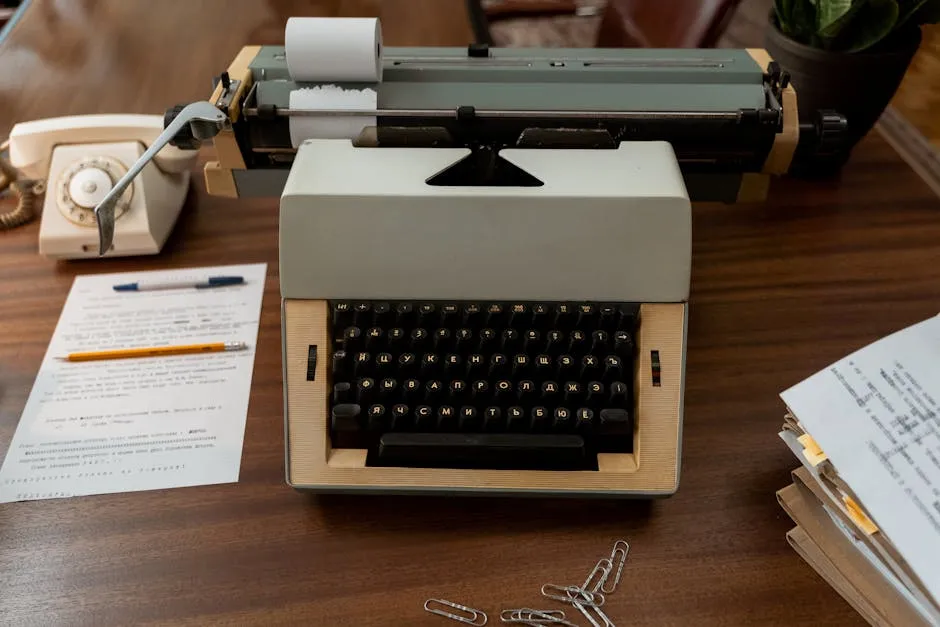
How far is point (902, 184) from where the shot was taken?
1178 mm

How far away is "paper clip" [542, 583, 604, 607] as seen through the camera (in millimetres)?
680

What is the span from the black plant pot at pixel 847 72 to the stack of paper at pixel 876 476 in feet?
1.59

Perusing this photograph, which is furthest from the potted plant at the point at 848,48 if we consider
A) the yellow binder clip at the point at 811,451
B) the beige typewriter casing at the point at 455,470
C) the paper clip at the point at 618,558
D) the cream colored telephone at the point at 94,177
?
the cream colored telephone at the point at 94,177

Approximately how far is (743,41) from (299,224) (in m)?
1.56

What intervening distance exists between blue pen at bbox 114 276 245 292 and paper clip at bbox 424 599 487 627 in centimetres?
55

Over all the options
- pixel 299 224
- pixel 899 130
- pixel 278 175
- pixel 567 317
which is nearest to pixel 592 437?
pixel 567 317

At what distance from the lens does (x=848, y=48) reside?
107 cm

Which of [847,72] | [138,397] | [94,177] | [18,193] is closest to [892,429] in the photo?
[847,72]

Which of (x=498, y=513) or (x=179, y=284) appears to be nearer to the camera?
(x=498, y=513)

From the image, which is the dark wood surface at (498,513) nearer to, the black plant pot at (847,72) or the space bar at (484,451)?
the space bar at (484,451)

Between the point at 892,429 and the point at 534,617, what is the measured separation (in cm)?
36

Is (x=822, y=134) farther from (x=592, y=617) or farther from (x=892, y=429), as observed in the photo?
(x=592, y=617)

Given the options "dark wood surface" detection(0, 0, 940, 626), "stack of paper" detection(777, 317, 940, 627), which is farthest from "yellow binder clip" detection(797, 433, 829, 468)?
"dark wood surface" detection(0, 0, 940, 626)

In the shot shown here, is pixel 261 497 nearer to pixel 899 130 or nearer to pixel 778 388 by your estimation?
pixel 778 388
